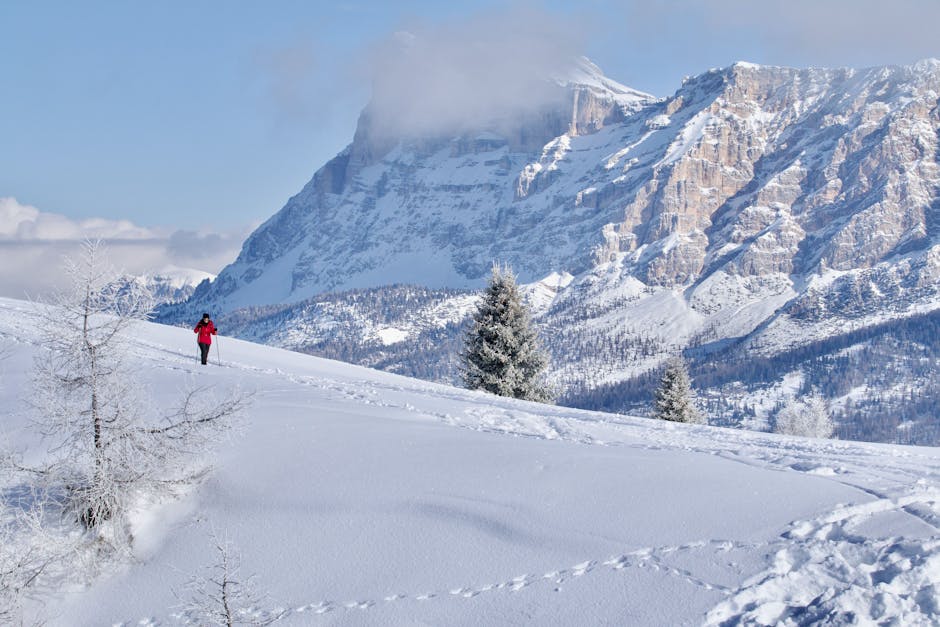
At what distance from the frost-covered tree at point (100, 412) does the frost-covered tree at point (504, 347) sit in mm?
20025

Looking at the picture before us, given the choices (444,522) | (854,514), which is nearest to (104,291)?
(444,522)

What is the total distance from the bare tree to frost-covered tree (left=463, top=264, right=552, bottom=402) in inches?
876

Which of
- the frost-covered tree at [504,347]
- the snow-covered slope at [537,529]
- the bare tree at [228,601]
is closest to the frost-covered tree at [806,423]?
the frost-covered tree at [504,347]

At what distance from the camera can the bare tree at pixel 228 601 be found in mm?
10867

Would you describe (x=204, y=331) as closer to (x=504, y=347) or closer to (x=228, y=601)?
(x=504, y=347)

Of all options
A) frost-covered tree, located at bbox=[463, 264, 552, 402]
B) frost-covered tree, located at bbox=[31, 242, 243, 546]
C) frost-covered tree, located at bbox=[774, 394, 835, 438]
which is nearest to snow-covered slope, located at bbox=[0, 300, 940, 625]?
frost-covered tree, located at bbox=[31, 242, 243, 546]

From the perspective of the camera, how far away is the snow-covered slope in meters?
10.4

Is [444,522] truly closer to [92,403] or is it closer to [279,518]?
[279,518]

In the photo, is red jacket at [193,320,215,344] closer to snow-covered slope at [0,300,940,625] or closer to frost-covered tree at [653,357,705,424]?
snow-covered slope at [0,300,940,625]

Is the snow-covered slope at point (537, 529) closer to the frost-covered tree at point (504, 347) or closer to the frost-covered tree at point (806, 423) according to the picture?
the frost-covered tree at point (504, 347)

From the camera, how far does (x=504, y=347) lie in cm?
3466

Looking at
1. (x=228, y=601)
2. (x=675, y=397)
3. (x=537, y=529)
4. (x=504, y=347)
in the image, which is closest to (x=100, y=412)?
(x=228, y=601)

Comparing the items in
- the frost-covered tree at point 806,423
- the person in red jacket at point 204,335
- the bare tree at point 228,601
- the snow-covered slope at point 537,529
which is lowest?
the frost-covered tree at point 806,423

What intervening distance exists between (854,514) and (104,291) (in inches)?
583
